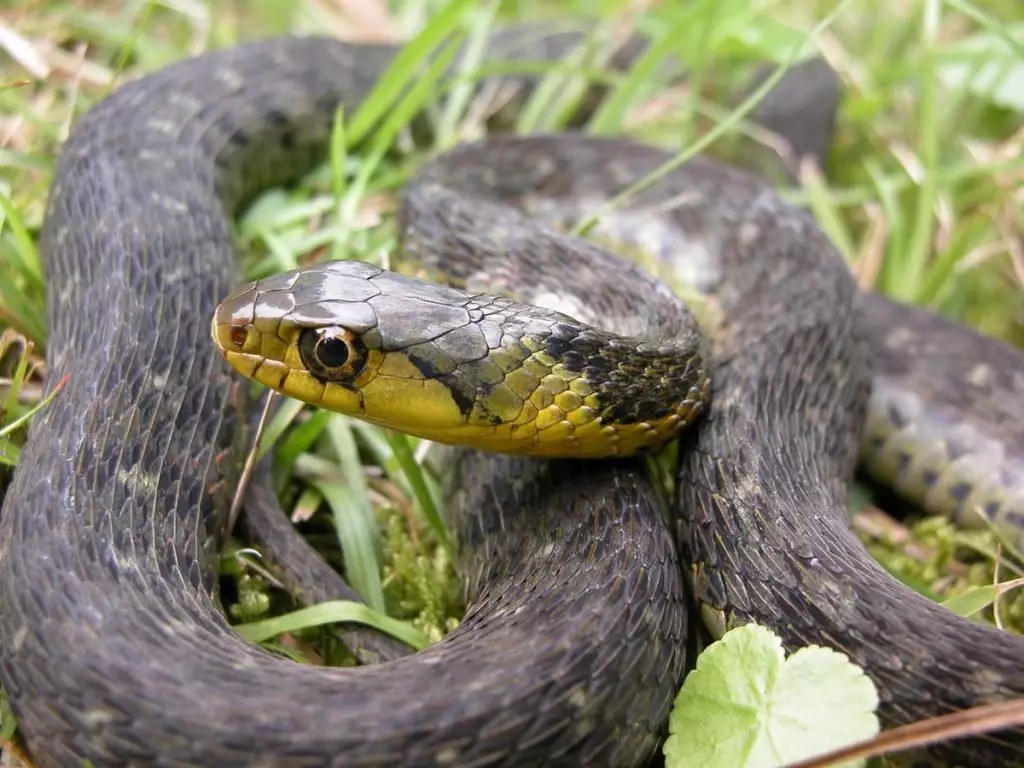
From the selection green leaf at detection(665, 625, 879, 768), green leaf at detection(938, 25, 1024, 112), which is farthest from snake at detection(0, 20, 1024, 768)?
green leaf at detection(938, 25, 1024, 112)

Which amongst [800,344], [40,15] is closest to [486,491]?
[800,344]

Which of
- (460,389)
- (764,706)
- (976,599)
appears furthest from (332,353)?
(976,599)

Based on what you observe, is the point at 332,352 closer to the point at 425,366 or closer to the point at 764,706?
the point at 425,366

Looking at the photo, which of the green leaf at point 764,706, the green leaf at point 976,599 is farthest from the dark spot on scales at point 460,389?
the green leaf at point 976,599

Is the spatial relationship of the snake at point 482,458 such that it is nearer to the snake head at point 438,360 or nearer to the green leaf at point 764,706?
the snake head at point 438,360

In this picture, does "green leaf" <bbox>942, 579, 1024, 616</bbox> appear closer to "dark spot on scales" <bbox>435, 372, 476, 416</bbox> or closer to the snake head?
the snake head

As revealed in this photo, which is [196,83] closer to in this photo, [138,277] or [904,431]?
[138,277]
